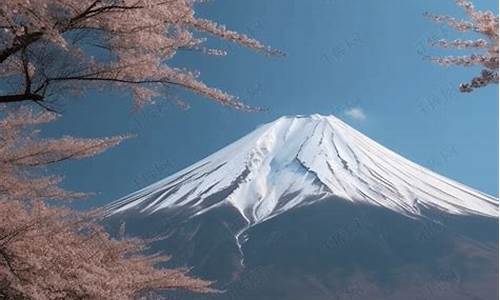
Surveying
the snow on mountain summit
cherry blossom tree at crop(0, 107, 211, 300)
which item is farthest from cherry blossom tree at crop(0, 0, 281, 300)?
the snow on mountain summit

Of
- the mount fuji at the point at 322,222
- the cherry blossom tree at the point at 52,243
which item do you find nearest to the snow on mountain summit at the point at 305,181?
the mount fuji at the point at 322,222

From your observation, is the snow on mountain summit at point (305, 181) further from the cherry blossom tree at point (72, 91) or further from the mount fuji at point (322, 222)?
the cherry blossom tree at point (72, 91)

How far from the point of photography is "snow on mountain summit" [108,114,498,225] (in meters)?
117

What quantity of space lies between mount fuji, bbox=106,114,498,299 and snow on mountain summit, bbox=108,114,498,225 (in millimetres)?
275

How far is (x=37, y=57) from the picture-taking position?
5355mm

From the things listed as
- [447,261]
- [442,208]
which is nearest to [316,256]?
[447,261]

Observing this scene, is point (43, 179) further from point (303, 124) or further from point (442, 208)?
point (303, 124)

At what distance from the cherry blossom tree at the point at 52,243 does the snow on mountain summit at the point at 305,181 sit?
100981 mm

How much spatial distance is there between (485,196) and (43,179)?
131 metres

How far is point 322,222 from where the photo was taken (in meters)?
105

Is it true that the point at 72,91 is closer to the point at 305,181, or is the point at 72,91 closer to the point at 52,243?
the point at 52,243

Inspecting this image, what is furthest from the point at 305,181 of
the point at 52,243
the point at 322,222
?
the point at 52,243

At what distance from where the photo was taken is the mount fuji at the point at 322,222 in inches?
3374

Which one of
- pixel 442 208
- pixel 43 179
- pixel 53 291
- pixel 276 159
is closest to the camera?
pixel 53 291
